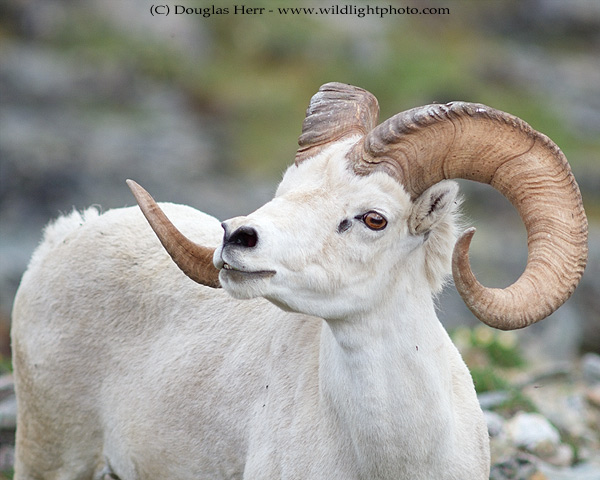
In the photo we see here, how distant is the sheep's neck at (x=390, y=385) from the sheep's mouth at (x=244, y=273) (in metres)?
0.66

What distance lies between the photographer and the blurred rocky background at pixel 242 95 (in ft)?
66.7

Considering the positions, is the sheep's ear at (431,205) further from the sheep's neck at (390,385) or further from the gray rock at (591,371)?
the gray rock at (591,371)

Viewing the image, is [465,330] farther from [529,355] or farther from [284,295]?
[284,295]

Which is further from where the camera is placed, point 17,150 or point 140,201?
point 17,150

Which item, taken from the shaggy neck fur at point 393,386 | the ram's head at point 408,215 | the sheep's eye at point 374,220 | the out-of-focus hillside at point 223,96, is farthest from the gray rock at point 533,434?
the out-of-focus hillside at point 223,96

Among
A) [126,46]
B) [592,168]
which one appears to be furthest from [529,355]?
[126,46]

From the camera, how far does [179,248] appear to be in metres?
5.89

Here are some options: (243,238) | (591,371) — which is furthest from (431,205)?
(591,371)

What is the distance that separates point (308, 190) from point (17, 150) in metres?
17.2

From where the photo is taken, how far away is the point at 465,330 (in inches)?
465

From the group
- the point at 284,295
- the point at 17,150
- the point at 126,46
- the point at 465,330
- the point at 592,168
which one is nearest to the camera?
the point at 284,295

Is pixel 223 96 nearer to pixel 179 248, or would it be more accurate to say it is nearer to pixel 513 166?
pixel 179 248

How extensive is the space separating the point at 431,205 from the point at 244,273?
1.26 meters

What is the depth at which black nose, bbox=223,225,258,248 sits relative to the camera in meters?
4.75
